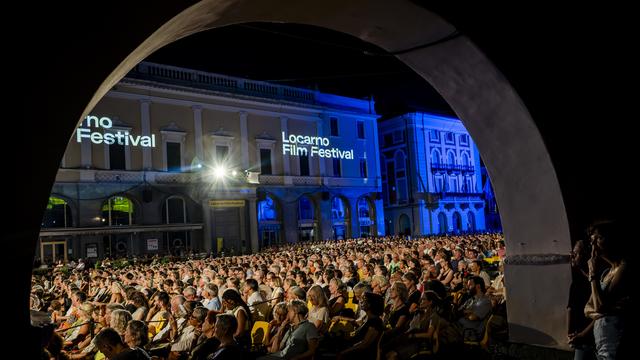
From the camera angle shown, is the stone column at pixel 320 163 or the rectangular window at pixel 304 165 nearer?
the rectangular window at pixel 304 165

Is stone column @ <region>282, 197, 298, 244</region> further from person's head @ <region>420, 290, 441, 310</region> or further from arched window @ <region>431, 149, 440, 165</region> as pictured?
person's head @ <region>420, 290, 441, 310</region>

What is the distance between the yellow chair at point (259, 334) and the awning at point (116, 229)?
24.1 meters

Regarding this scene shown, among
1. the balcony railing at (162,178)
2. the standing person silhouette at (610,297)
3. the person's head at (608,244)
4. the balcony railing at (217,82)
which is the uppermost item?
the balcony railing at (217,82)

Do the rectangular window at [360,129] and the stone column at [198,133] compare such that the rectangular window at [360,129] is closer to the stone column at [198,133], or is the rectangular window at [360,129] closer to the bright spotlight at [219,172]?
the bright spotlight at [219,172]

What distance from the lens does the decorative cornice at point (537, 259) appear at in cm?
488

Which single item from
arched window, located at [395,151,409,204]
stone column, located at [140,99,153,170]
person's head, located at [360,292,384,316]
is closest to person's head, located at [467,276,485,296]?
person's head, located at [360,292,384,316]

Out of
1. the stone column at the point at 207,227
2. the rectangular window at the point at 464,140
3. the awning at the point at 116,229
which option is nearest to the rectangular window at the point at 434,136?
the rectangular window at the point at 464,140

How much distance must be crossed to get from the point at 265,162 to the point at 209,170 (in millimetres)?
4881

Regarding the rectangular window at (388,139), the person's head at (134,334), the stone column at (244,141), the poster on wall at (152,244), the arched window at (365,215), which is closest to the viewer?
the person's head at (134,334)

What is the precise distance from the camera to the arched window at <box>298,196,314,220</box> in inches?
1542

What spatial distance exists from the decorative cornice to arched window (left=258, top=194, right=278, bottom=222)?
32.3m

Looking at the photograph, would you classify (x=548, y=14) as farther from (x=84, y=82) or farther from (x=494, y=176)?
(x=84, y=82)

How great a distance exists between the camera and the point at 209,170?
33.9 meters

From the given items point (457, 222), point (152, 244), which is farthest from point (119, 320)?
point (457, 222)
